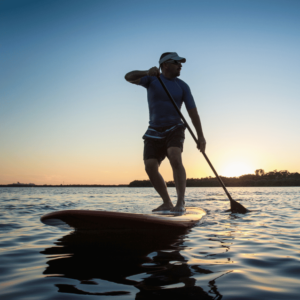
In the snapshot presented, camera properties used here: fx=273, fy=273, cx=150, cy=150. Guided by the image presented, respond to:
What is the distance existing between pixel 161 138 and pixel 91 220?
1979mm

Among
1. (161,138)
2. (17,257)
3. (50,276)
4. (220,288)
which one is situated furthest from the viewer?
(161,138)

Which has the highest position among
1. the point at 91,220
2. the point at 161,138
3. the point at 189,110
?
the point at 189,110

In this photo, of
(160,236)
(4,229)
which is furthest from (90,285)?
(4,229)

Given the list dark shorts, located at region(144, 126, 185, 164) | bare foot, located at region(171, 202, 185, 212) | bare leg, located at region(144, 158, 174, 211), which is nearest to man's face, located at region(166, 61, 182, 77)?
dark shorts, located at region(144, 126, 185, 164)

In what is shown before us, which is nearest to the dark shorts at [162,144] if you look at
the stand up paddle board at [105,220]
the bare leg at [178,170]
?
the bare leg at [178,170]

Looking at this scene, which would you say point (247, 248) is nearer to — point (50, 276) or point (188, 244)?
point (188, 244)

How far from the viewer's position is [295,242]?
115 inches

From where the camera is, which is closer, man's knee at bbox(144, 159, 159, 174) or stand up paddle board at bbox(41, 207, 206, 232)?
stand up paddle board at bbox(41, 207, 206, 232)

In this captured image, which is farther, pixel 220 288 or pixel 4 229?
pixel 4 229

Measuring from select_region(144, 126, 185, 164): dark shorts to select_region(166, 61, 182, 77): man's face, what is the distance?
0.87m

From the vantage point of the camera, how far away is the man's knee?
4258mm

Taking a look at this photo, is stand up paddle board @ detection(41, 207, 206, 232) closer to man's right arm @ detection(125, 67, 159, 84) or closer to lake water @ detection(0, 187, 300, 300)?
lake water @ detection(0, 187, 300, 300)

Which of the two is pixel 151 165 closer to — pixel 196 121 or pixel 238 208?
pixel 196 121

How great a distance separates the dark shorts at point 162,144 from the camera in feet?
13.5
